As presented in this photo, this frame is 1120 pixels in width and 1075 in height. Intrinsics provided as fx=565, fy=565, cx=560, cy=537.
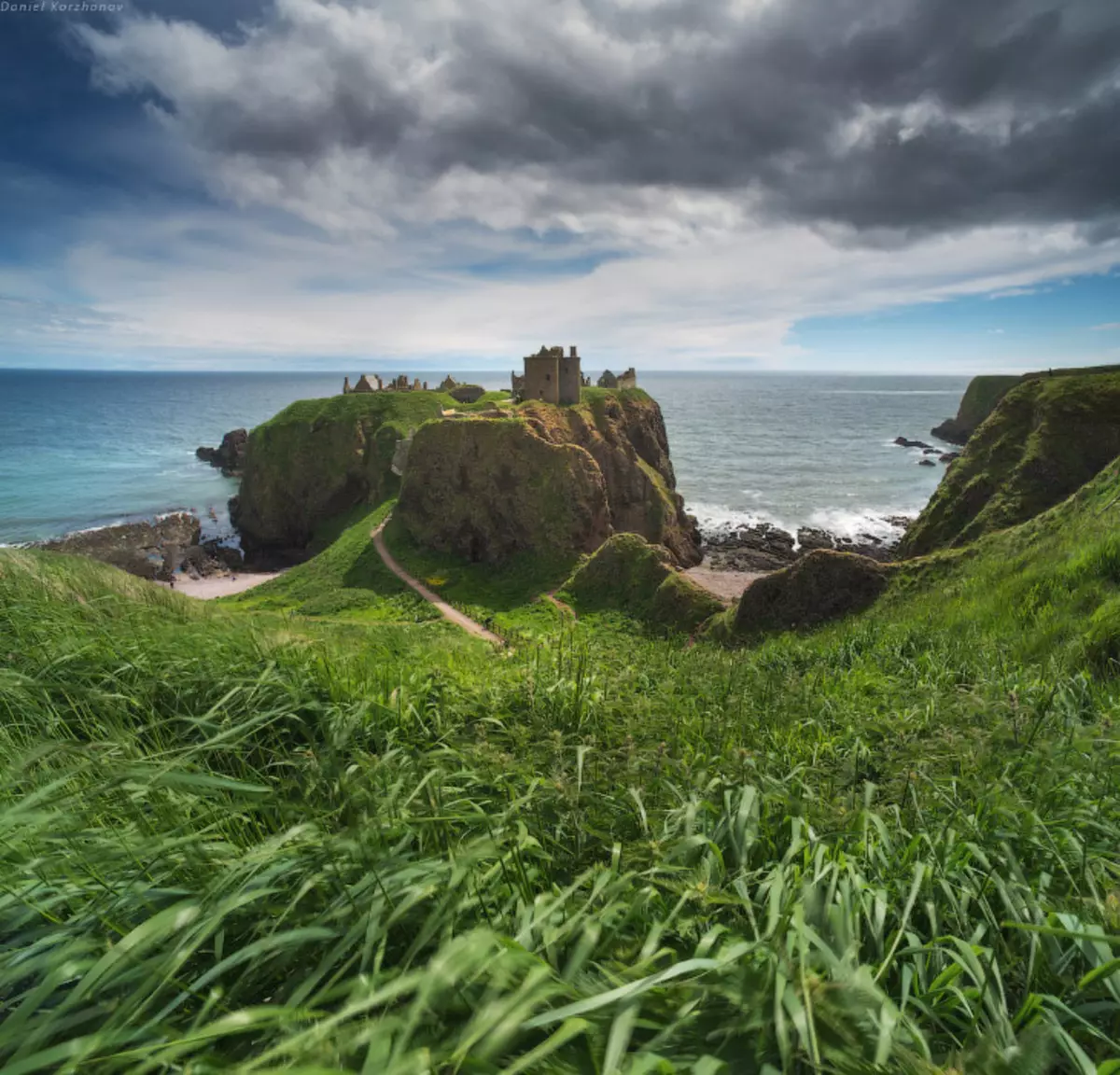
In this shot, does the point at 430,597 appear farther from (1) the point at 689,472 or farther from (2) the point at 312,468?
(1) the point at 689,472

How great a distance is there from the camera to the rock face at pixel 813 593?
18.3 metres

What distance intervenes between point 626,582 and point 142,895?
3133 centimetres

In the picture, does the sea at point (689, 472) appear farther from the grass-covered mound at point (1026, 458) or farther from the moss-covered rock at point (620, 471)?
the grass-covered mound at point (1026, 458)

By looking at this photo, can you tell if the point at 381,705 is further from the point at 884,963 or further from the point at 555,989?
the point at 884,963

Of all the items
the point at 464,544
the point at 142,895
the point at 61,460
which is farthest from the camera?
the point at 61,460

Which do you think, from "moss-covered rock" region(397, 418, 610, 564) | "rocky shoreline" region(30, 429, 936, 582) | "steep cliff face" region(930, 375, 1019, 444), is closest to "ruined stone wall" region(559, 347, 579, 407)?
"moss-covered rock" region(397, 418, 610, 564)

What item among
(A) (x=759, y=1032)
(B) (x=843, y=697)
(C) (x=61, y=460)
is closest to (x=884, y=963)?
(A) (x=759, y=1032)

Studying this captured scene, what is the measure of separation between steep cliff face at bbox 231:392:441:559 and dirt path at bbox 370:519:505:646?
58.6 feet

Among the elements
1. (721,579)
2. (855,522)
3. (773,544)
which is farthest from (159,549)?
(855,522)

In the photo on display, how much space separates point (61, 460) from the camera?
360 feet

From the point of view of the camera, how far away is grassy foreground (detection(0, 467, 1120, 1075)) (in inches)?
50.9

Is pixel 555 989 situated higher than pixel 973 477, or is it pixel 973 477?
pixel 555 989

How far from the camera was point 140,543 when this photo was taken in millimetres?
59844

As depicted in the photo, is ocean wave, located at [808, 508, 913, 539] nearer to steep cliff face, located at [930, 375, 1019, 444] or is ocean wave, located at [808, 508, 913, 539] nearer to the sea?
the sea
